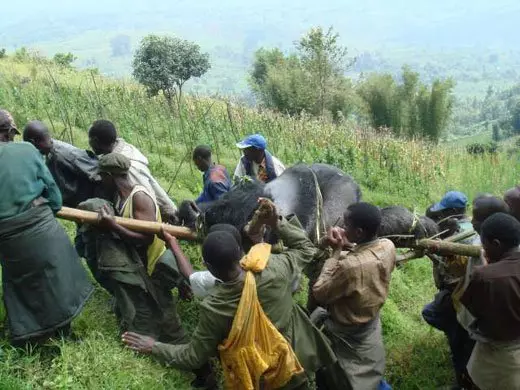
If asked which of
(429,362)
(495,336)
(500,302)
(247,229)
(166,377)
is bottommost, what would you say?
(429,362)

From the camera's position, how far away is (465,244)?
395 centimetres

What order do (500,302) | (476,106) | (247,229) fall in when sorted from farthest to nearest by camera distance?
1. (476,106)
2. (247,229)
3. (500,302)

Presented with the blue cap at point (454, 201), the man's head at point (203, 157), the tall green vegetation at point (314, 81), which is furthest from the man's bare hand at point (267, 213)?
the tall green vegetation at point (314, 81)

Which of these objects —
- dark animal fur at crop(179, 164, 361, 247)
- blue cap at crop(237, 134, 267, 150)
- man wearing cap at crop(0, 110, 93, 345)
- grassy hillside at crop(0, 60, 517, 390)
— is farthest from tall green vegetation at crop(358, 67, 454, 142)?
man wearing cap at crop(0, 110, 93, 345)

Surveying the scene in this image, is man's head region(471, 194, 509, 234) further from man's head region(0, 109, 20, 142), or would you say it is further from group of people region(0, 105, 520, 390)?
man's head region(0, 109, 20, 142)

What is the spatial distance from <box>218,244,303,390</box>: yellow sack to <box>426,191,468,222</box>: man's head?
6.95ft

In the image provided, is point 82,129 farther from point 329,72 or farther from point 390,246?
point 329,72

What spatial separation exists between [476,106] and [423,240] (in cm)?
13634

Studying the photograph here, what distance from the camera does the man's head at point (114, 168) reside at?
4035mm

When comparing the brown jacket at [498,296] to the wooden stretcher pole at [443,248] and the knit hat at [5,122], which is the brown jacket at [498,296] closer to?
the wooden stretcher pole at [443,248]

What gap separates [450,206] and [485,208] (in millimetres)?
657

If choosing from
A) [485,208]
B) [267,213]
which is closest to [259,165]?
[267,213]

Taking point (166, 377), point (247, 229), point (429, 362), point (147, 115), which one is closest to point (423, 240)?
point (247, 229)

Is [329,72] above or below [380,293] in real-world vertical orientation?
below
